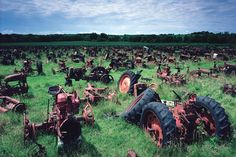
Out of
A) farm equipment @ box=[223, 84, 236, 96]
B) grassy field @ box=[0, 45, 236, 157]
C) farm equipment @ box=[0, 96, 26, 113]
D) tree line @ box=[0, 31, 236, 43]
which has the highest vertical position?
tree line @ box=[0, 31, 236, 43]

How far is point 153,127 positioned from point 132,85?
5.11 metres

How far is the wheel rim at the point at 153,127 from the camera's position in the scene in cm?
614

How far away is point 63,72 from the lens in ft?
63.3

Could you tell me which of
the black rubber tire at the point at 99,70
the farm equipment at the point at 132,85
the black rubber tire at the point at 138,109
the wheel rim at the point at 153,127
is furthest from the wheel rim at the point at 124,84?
the wheel rim at the point at 153,127

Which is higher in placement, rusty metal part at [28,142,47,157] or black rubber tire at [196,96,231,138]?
black rubber tire at [196,96,231,138]

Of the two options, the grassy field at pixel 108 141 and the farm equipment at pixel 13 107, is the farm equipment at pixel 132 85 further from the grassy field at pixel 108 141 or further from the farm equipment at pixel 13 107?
the farm equipment at pixel 13 107

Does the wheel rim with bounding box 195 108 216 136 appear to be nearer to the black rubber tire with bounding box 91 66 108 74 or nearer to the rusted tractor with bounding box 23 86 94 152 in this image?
the rusted tractor with bounding box 23 86 94 152

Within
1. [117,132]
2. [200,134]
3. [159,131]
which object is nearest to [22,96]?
[117,132]

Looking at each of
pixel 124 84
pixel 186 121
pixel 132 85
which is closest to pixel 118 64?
pixel 124 84

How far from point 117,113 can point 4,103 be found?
4541mm

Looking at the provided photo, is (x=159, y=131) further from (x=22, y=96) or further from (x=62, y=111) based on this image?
(x=22, y=96)

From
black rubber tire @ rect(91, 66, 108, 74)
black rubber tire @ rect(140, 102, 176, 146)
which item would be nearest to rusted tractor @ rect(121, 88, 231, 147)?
black rubber tire @ rect(140, 102, 176, 146)

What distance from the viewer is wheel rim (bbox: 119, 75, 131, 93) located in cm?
1219

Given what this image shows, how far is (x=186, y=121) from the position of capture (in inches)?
250
